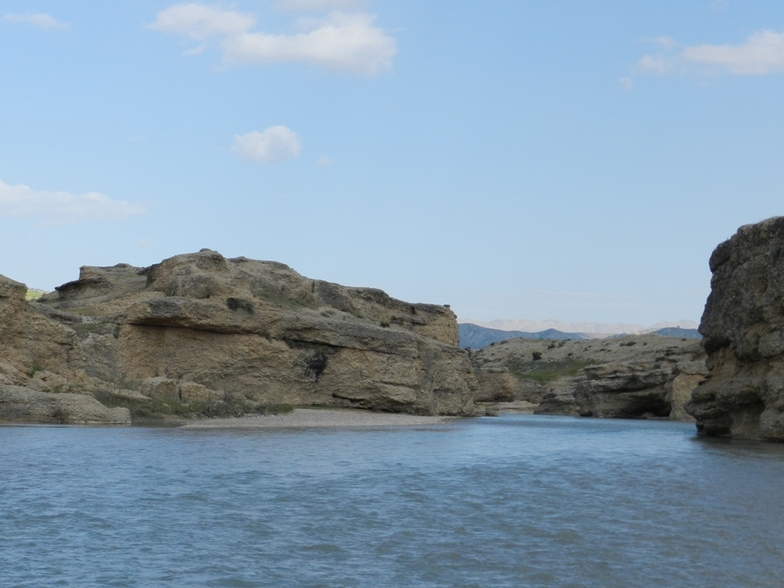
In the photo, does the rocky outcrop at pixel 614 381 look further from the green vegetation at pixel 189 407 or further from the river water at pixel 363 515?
the river water at pixel 363 515

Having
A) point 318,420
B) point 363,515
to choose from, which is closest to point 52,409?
point 318,420

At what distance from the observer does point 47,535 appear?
12.0m

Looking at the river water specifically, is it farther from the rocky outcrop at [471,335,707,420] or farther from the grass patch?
the grass patch

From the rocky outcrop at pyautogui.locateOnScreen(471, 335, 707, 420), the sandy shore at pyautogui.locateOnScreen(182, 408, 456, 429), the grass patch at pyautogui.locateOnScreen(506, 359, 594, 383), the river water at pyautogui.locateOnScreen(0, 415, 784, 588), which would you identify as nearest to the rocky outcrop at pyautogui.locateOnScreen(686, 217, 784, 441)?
the river water at pyautogui.locateOnScreen(0, 415, 784, 588)

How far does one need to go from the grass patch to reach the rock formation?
46852 millimetres

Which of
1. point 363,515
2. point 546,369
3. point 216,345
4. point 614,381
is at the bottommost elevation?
point 363,515

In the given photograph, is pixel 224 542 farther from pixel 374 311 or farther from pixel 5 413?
pixel 374 311

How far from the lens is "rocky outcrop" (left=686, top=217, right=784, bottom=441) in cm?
2878

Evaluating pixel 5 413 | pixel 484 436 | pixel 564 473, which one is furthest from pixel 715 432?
pixel 5 413

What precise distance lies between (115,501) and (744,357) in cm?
2253

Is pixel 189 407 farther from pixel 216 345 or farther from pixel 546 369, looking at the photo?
pixel 546 369

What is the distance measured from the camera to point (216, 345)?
121 feet

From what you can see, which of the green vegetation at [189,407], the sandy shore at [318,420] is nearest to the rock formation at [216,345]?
the green vegetation at [189,407]

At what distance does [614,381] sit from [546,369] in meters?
40.2
